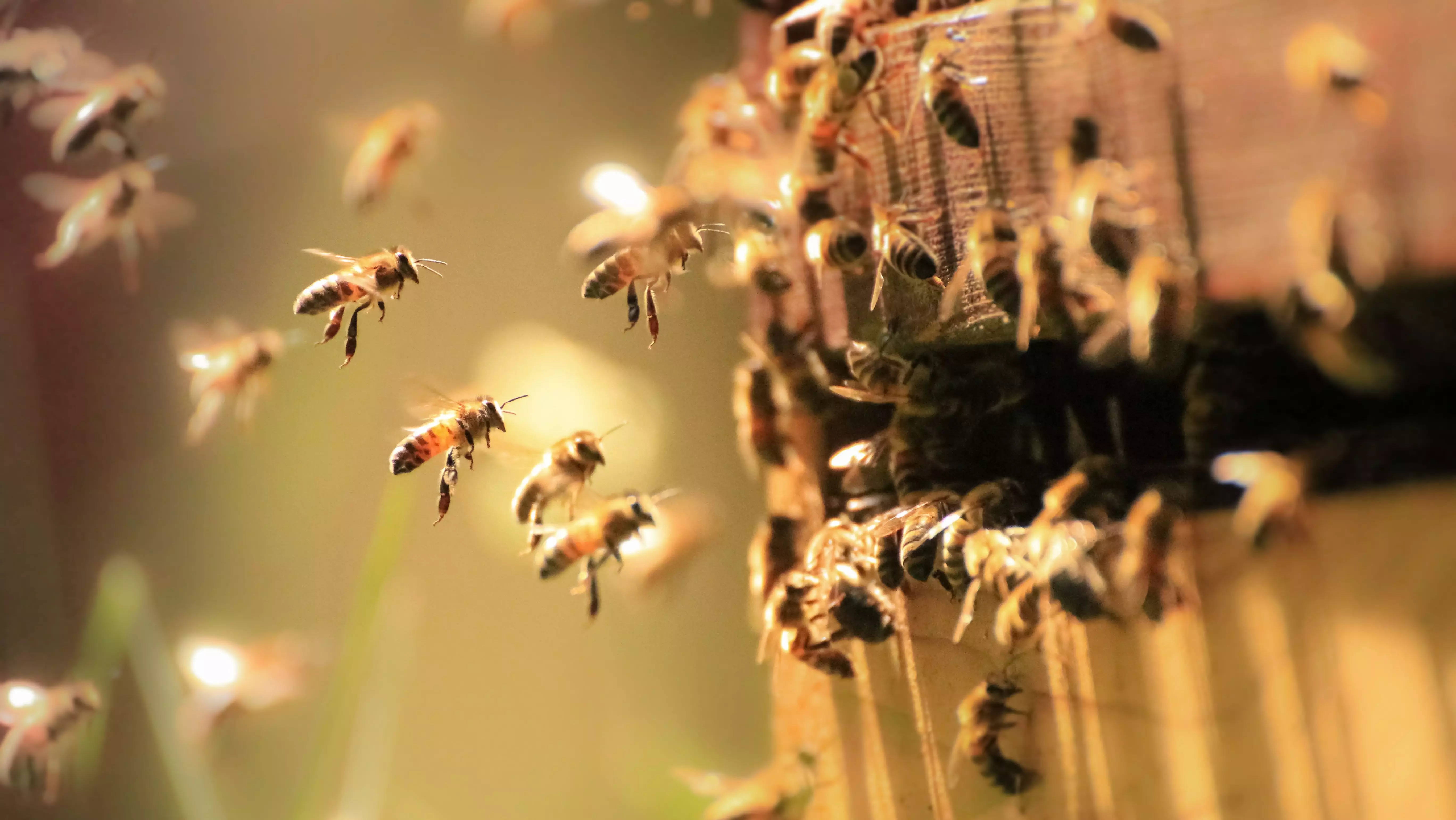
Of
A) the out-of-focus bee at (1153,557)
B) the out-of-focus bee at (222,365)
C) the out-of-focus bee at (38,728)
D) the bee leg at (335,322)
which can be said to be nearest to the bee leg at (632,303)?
the bee leg at (335,322)

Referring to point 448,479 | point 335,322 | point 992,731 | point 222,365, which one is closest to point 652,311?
point 448,479

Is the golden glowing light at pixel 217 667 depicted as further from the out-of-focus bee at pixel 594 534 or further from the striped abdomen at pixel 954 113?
the striped abdomen at pixel 954 113

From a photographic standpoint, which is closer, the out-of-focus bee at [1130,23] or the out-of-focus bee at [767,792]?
the out-of-focus bee at [1130,23]

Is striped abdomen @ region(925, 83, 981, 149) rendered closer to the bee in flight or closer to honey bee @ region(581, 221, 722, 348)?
honey bee @ region(581, 221, 722, 348)

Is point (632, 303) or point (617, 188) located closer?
point (632, 303)

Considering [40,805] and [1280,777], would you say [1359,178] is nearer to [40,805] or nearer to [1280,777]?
[1280,777]

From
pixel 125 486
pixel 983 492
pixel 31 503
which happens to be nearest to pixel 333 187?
pixel 125 486

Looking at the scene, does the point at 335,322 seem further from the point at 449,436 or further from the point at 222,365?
the point at 222,365
